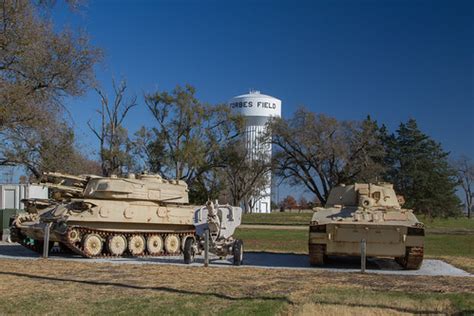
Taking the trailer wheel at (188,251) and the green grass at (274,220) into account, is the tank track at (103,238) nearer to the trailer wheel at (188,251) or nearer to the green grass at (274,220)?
the trailer wheel at (188,251)

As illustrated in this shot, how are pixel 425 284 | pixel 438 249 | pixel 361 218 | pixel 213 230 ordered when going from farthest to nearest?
pixel 438 249
pixel 213 230
pixel 361 218
pixel 425 284

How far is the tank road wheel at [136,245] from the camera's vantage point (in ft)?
62.3

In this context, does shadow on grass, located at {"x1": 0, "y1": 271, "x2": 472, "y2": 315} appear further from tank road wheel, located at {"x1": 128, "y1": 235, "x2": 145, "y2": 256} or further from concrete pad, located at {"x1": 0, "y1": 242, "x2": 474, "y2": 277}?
tank road wheel, located at {"x1": 128, "y1": 235, "x2": 145, "y2": 256}

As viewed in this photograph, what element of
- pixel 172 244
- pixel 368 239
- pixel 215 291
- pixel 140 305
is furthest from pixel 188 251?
→ pixel 140 305

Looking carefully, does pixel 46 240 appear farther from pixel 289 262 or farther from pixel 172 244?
pixel 289 262

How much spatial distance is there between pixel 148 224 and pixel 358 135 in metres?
31.0

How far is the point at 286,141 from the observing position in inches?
1962

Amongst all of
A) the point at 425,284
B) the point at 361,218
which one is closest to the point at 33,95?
the point at 361,218

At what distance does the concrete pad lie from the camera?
15.6m

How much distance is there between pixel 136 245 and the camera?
1912 centimetres

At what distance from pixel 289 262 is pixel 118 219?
5.15m

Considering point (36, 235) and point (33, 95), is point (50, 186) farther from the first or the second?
point (33, 95)

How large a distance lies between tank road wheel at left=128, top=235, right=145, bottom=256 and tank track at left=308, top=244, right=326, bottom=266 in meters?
5.66

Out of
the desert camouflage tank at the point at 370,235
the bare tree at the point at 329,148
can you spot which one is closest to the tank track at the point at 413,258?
the desert camouflage tank at the point at 370,235
